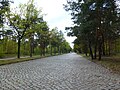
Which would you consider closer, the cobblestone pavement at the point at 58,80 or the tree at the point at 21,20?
the cobblestone pavement at the point at 58,80

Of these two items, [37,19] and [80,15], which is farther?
[37,19]

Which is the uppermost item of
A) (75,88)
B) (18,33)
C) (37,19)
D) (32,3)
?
(32,3)

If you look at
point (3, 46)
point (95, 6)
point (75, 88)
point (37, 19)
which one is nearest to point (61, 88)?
point (75, 88)

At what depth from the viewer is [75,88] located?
9203mm

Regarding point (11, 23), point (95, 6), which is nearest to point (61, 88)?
point (95, 6)

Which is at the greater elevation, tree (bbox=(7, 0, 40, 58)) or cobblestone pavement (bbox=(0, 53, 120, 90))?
tree (bbox=(7, 0, 40, 58))

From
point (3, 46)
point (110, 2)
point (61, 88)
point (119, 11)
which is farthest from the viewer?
point (3, 46)

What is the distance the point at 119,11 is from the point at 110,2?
129 inches

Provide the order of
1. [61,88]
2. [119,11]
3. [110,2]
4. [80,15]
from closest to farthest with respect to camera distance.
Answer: [61,88], [110,2], [119,11], [80,15]

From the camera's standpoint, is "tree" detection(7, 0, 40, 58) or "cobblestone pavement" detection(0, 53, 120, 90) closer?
"cobblestone pavement" detection(0, 53, 120, 90)

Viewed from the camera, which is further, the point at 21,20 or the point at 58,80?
the point at 21,20

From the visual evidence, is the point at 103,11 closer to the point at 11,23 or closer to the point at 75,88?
the point at 11,23

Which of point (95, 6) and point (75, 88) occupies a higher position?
point (95, 6)

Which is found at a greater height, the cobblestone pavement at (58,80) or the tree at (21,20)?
the tree at (21,20)
